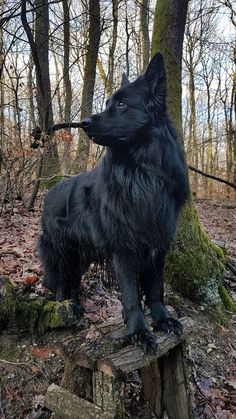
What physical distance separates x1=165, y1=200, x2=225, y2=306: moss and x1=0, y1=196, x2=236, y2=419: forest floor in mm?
138

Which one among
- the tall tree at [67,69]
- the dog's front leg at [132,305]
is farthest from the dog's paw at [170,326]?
the tall tree at [67,69]

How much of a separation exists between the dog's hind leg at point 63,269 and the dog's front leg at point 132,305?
79 cm

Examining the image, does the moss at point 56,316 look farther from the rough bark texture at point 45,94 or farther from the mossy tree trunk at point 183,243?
the rough bark texture at point 45,94

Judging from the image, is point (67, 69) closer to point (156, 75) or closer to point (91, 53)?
point (91, 53)

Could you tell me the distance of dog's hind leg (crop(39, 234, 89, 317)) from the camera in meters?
3.09

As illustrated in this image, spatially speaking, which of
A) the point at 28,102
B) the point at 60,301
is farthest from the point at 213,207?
the point at 60,301

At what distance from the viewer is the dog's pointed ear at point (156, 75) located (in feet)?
7.54

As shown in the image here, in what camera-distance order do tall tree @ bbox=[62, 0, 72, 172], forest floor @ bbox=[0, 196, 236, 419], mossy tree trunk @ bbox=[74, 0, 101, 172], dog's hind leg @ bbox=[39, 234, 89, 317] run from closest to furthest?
1. forest floor @ bbox=[0, 196, 236, 419]
2. dog's hind leg @ bbox=[39, 234, 89, 317]
3. tall tree @ bbox=[62, 0, 72, 172]
4. mossy tree trunk @ bbox=[74, 0, 101, 172]

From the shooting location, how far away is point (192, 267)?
3.53 metres

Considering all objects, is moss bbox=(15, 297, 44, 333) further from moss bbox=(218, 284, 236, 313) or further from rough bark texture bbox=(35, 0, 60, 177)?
rough bark texture bbox=(35, 0, 60, 177)

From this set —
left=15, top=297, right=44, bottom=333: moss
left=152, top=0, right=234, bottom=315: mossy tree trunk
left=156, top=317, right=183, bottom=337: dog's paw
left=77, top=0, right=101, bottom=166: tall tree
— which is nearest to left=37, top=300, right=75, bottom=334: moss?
left=15, top=297, right=44, bottom=333: moss

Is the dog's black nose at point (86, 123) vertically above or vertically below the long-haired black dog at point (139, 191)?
above

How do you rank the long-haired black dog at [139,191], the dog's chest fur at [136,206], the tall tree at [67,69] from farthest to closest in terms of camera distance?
the tall tree at [67,69], the dog's chest fur at [136,206], the long-haired black dog at [139,191]

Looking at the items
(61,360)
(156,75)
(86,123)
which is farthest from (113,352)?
Result: (156,75)
